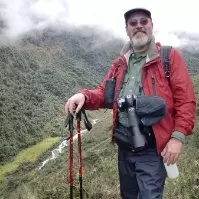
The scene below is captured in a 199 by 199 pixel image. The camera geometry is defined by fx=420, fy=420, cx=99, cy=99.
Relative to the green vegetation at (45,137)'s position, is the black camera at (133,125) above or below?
above

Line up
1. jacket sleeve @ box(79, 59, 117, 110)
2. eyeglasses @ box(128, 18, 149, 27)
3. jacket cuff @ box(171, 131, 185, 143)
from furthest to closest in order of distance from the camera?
jacket sleeve @ box(79, 59, 117, 110), eyeglasses @ box(128, 18, 149, 27), jacket cuff @ box(171, 131, 185, 143)

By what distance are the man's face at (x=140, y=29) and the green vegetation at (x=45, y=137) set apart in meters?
2.52

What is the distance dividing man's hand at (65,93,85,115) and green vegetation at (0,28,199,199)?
231 centimetres

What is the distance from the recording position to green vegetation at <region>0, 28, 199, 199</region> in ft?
24.8

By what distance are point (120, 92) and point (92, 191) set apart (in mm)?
2862

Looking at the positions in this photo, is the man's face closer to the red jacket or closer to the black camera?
the red jacket

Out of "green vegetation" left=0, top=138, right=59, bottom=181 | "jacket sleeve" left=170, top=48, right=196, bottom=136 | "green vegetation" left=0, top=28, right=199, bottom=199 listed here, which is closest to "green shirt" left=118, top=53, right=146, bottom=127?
"jacket sleeve" left=170, top=48, right=196, bottom=136

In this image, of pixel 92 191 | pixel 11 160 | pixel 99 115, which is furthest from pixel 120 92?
pixel 99 115

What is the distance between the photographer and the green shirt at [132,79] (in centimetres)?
466

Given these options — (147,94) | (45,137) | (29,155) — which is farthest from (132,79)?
(45,137)

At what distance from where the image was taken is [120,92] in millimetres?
4816

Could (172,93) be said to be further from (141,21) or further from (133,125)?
(141,21)

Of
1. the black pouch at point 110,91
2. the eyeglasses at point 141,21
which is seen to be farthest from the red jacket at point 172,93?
the black pouch at point 110,91

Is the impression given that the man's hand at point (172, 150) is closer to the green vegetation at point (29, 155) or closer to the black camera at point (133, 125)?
the black camera at point (133, 125)
